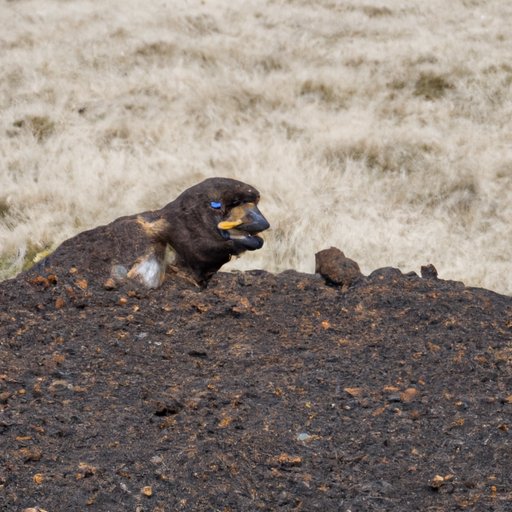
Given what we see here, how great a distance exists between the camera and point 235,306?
3.94 metres

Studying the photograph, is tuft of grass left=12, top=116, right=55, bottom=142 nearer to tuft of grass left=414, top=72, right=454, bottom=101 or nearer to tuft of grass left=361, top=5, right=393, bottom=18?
tuft of grass left=414, top=72, right=454, bottom=101

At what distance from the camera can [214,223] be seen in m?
4.09

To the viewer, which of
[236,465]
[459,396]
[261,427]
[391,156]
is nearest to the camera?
[236,465]

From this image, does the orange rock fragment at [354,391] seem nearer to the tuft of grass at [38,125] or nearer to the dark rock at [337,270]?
the dark rock at [337,270]

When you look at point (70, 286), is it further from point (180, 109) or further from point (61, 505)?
point (180, 109)

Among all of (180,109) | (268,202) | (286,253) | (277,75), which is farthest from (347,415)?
(277,75)

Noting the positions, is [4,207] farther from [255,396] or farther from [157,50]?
[157,50]

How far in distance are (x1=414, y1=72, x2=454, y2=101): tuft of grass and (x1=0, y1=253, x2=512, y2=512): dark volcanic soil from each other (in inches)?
191

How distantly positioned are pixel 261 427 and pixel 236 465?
243 millimetres

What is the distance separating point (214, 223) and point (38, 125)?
4721 millimetres

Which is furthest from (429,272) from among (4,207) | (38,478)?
(4,207)

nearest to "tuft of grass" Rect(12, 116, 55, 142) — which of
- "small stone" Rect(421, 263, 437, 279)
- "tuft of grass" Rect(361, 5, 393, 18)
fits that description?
"small stone" Rect(421, 263, 437, 279)

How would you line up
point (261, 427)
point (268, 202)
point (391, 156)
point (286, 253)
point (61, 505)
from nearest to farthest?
point (61, 505), point (261, 427), point (286, 253), point (268, 202), point (391, 156)

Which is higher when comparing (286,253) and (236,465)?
(236,465)
